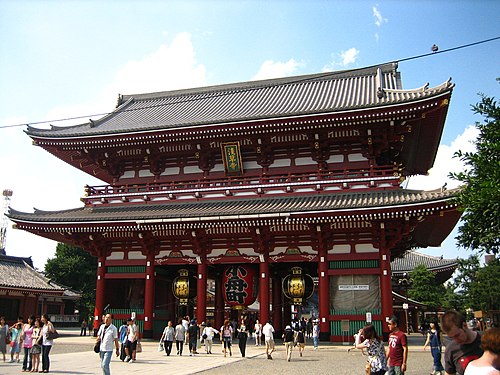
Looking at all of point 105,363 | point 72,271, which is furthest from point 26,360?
point 72,271

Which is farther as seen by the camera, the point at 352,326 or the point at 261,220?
the point at 261,220

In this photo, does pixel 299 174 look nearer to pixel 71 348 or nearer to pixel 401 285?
pixel 71 348

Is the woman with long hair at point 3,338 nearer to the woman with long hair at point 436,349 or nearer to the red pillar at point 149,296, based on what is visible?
the red pillar at point 149,296

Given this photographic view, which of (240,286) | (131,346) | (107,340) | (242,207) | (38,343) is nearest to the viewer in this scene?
(107,340)

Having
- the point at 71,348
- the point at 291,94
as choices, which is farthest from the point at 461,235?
the point at 71,348

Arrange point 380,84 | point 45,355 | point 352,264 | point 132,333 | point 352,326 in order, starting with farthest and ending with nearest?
point 380,84 < point 352,264 < point 352,326 < point 132,333 < point 45,355

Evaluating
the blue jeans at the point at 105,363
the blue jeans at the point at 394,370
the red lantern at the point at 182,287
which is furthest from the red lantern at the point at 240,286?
the blue jeans at the point at 394,370

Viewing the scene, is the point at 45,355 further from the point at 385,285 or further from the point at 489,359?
the point at 385,285

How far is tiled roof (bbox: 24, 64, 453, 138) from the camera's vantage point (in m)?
24.2

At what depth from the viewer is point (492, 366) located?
440 centimetres

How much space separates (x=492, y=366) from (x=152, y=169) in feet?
75.9

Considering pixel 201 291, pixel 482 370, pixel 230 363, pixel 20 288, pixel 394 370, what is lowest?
pixel 230 363

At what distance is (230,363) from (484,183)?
9.93 m

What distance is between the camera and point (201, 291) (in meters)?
23.4
